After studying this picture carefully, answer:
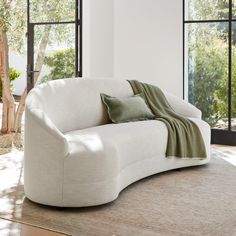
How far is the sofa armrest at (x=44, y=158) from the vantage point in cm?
410

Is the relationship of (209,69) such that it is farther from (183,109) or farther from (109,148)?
(109,148)

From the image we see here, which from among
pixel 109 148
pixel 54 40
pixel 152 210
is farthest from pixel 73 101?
pixel 54 40

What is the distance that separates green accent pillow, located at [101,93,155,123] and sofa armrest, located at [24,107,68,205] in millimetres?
1197

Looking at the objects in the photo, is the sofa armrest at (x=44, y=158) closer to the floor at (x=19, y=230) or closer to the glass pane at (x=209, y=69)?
the floor at (x=19, y=230)

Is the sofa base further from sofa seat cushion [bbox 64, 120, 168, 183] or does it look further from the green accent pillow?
the green accent pillow

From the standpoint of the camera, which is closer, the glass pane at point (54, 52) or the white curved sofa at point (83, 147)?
the white curved sofa at point (83, 147)

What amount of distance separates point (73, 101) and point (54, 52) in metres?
2.76

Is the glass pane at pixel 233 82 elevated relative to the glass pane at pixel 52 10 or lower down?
lower down

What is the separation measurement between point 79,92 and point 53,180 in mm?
1282

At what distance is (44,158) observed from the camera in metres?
4.16

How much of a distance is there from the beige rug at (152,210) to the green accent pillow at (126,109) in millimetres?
675

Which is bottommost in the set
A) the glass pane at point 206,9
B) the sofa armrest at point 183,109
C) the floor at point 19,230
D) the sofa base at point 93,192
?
the floor at point 19,230

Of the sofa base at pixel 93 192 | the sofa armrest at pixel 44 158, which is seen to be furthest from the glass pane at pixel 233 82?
the sofa armrest at pixel 44 158

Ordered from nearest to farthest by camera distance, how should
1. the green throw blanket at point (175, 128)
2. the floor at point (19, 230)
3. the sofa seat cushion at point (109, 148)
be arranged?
the floor at point (19, 230) < the sofa seat cushion at point (109, 148) < the green throw blanket at point (175, 128)
